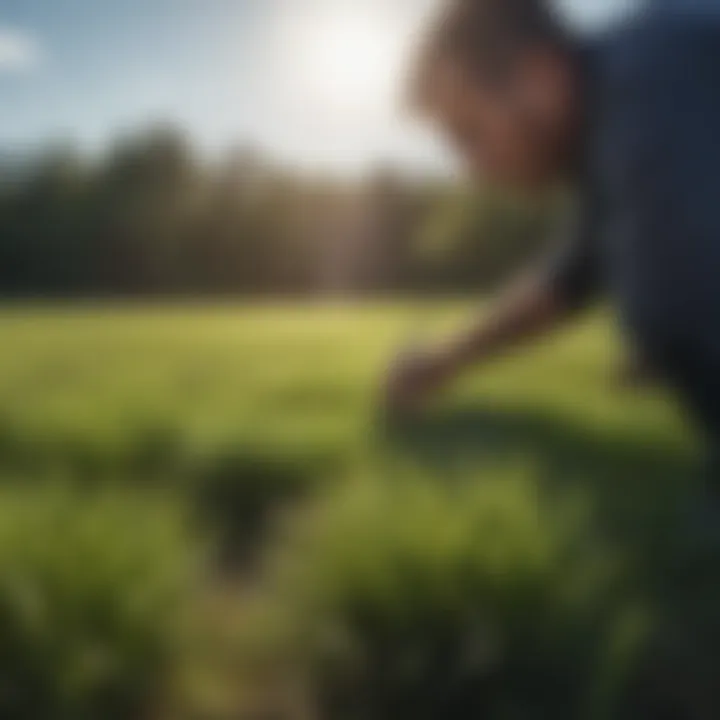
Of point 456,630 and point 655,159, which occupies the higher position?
point 655,159

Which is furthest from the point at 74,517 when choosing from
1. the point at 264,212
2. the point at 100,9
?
the point at 100,9

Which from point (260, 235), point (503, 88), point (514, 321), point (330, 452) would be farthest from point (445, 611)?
point (503, 88)

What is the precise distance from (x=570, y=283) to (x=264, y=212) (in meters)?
0.32

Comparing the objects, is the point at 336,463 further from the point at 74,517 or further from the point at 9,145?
the point at 9,145

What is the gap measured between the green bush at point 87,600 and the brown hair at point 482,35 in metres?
0.51

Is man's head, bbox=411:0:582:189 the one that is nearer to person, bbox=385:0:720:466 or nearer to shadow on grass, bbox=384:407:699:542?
person, bbox=385:0:720:466

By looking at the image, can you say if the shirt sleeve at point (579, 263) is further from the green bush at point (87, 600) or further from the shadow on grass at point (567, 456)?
the green bush at point (87, 600)

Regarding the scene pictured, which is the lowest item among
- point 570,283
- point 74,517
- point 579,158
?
point 74,517

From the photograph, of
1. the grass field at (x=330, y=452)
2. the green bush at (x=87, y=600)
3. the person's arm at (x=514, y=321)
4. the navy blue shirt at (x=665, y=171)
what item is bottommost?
the green bush at (x=87, y=600)

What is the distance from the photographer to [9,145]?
1.40 metres

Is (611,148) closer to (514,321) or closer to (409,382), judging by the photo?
(514,321)

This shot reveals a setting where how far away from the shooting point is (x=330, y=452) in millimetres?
1425

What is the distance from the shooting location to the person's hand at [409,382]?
1449 millimetres

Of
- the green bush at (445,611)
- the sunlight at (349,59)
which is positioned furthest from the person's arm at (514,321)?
the sunlight at (349,59)
